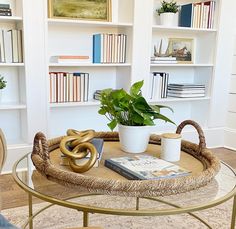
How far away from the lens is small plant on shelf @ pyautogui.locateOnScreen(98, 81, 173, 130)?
4.58ft

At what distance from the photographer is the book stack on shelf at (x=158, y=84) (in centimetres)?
A: 327

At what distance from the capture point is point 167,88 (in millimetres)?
→ 3400

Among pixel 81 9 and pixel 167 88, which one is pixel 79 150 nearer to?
pixel 81 9

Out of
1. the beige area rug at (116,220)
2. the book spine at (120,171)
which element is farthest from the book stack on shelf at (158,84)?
the book spine at (120,171)

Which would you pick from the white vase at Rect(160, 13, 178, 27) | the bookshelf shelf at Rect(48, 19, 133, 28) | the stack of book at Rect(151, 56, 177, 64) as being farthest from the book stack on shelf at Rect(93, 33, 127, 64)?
the white vase at Rect(160, 13, 178, 27)

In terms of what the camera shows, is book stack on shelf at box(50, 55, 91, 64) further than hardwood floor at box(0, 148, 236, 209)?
Yes

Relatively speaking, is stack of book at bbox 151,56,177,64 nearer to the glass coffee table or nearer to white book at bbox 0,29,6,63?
white book at bbox 0,29,6,63

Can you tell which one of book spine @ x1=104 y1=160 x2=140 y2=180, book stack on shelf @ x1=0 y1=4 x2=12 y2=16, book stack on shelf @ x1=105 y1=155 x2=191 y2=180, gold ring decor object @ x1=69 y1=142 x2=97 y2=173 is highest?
book stack on shelf @ x1=0 y1=4 x2=12 y2=16

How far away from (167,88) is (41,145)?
2.34 m

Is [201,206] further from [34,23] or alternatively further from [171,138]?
[34,23]

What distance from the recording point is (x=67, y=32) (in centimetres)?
297

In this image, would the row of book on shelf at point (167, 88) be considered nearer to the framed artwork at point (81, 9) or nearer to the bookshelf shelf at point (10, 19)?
the framed artwork at point (81, 9)

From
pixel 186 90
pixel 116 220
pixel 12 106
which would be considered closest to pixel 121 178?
pixel 116 220

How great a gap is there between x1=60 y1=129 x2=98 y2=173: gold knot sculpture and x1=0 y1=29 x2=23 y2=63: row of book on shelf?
1.60 metres
